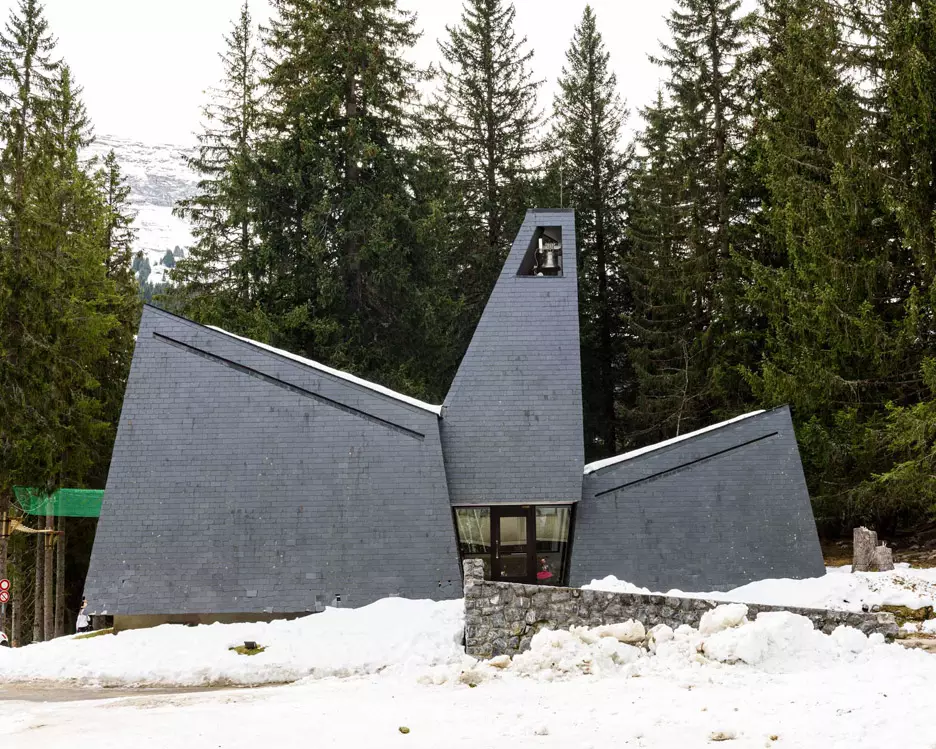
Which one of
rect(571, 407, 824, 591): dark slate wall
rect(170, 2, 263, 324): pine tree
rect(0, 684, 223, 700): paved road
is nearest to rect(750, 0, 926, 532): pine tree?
rect(571, 407, 824, 591): dark slate wall

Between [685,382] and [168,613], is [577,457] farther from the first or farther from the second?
[685,382]

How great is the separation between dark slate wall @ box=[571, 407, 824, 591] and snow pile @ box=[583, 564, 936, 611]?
394mm

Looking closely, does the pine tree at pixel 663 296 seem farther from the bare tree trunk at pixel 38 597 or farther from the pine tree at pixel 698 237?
the bare tree trunk at pixel 38 597

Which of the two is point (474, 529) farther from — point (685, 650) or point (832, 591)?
point (685, 650)

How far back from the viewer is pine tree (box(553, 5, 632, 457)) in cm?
2744

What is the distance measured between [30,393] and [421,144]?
13.5 m

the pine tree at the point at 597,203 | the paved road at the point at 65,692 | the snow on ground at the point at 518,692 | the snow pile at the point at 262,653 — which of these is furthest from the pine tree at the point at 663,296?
the paved road at the point at 65,692

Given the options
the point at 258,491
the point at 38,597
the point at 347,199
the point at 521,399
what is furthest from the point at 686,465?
the point at 38,597

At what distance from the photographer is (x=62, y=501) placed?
620 inches

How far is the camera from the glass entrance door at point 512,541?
43.9 ft

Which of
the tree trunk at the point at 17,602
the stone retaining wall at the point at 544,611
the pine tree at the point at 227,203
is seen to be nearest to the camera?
the stone retaining wall at the point at 544,611

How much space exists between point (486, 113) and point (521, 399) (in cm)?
1710

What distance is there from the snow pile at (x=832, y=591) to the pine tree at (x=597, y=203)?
14472 millimetres

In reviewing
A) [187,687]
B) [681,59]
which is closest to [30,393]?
[187,687]
